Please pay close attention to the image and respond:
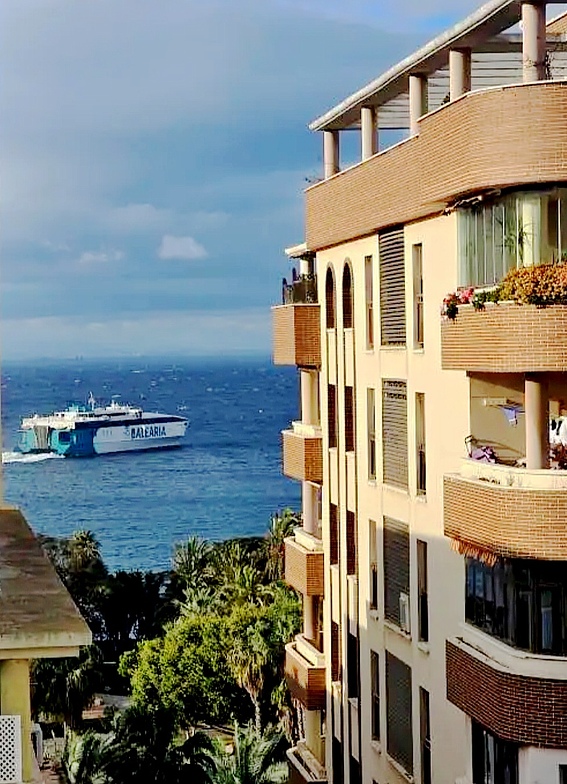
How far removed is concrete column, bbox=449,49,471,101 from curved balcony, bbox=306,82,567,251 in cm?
73

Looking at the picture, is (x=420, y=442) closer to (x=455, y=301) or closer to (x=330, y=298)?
(x=455, y=301)

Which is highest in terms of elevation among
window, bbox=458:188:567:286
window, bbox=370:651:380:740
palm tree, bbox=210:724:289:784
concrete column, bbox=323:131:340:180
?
concrete column, bbox=323:131:340:180

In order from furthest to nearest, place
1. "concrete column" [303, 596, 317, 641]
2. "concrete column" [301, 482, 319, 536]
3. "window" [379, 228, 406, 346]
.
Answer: "concrete column" [301, 482, 319, 536] → "concrete column" [303, 596, 317, 641] → "window" [379, 228, 406, 346]

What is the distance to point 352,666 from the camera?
2642cm

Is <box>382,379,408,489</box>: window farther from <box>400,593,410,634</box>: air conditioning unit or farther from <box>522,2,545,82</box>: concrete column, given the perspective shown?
<box>522,2,545,82</box>: concrete column

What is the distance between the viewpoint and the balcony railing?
93.8 ft

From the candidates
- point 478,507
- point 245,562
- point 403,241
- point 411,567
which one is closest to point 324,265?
point 403,241

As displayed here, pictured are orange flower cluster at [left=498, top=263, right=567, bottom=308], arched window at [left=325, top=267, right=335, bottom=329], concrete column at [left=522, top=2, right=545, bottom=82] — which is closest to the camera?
orange flower cluster at [left=498, top=263, right=567, bottom=308]

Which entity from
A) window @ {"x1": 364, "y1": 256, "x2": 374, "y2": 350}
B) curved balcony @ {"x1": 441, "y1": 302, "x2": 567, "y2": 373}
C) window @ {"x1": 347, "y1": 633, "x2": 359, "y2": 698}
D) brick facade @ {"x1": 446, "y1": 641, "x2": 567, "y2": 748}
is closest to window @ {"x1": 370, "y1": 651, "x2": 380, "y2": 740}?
window @ {"x1": 347, "y1": 633, "x2": 359, "y2": 698}

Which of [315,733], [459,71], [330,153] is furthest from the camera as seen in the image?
[315,733]

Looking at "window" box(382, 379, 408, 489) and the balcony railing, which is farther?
the balcony railing

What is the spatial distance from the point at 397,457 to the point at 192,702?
19.7m

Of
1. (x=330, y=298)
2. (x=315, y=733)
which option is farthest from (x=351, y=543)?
(x=315, y=733)

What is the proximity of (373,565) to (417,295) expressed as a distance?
520cm
